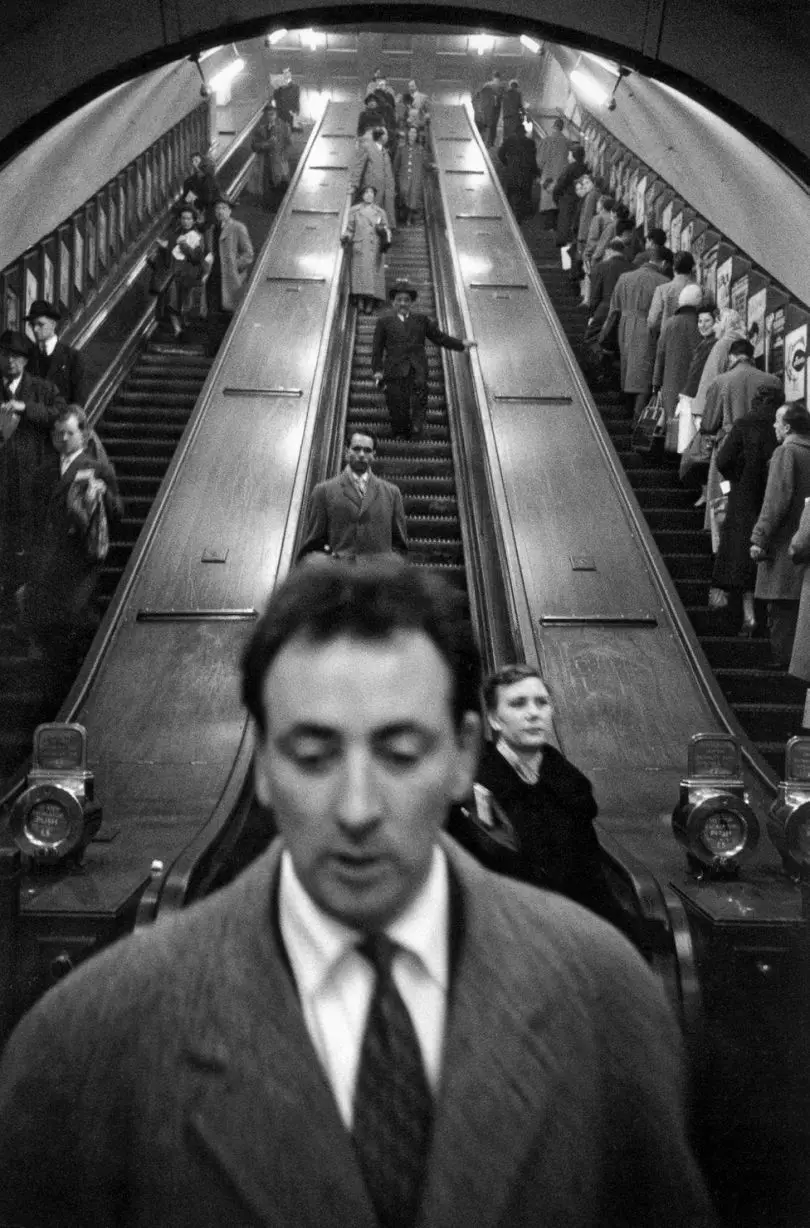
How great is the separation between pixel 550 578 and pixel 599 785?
1.92 m

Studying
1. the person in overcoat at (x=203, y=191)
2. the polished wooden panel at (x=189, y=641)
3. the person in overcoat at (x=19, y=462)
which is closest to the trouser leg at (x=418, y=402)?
the polished wooden panel at (x=189, y=641)

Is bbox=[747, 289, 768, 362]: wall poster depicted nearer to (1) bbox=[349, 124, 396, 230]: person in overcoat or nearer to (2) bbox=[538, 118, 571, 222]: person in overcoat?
A: (1) bbox=[349, 124, 396, 230]: person in overcoat

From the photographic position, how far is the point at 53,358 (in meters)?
6.64

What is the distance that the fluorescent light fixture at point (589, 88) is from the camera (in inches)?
618

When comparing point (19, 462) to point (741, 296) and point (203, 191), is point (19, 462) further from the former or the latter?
point (203, 191)

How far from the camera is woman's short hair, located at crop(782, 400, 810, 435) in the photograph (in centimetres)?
500

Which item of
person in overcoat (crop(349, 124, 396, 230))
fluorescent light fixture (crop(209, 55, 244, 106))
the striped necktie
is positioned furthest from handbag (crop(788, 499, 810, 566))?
fluorescent light fixture (crop(209, 55, 244, 106))

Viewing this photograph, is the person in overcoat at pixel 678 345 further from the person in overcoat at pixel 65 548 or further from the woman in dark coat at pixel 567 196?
the woman in dark coat at pixel 567 196

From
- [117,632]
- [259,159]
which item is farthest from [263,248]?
[117,632]

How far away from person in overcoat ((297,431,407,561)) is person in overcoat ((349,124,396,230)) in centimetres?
1027

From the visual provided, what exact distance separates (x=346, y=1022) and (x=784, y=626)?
3.58 metres

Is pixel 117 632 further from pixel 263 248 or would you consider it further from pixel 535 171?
pixel 535 171

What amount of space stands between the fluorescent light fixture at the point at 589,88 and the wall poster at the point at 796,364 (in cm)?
887

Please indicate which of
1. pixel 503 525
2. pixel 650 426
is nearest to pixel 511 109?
pixel 650 426
